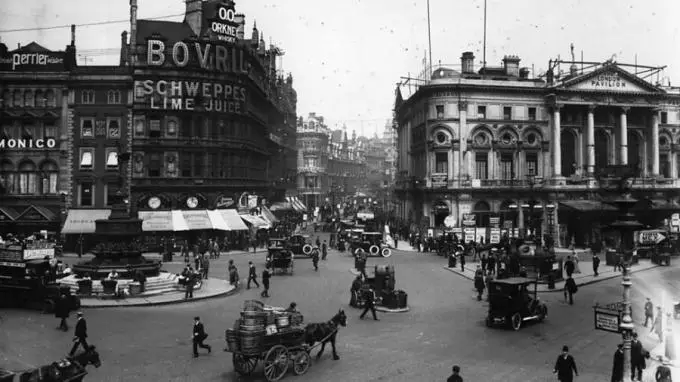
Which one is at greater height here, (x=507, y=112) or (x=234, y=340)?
(x=507, y=112)

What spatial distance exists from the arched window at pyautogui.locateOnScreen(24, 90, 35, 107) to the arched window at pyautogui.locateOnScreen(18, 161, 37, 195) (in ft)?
16.2

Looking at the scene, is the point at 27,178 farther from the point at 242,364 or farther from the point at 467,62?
the point at 467,62

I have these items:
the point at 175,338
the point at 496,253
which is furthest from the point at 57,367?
the point at 496,253

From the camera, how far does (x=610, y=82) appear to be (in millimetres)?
60188

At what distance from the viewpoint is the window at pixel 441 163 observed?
59531 millimetres

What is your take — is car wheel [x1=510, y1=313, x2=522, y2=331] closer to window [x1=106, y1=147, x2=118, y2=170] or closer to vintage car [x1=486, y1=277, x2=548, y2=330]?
vintage car [x1=486, y1=277, x2=548, y2=330]

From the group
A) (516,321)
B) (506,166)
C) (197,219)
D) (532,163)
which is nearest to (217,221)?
(197,219)

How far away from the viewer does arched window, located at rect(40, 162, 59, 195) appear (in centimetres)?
4894

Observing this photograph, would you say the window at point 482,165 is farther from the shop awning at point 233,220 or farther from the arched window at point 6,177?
the arched window at point 6,177

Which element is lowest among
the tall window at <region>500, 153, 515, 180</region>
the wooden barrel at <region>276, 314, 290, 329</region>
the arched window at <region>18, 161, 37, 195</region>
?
the wooden barrel at <region>276, 314, 290, 329</region>

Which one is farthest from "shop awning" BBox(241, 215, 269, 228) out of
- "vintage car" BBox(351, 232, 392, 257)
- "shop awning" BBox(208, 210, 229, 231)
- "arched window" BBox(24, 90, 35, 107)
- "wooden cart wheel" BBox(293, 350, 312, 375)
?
"wooden cart wheel" BBox(293, 350, 312, 375)

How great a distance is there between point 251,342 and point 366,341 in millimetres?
5364

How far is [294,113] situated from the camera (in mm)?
95062

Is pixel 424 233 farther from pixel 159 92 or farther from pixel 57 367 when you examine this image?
pixel 57 367
